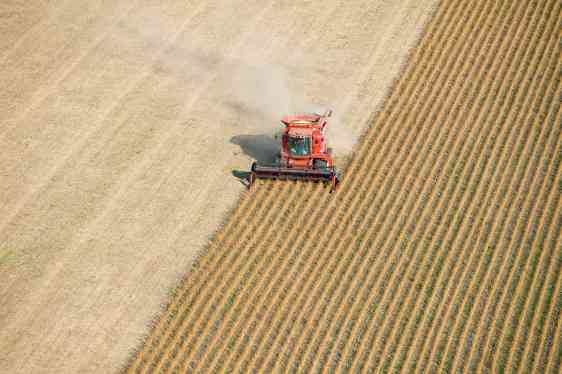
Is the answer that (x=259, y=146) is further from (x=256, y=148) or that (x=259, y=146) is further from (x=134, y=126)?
(x=134, y=126)

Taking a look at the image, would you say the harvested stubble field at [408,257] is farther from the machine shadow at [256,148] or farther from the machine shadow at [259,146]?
the machine shadow at [259,146]

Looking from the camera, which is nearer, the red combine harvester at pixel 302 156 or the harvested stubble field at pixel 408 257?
the harvested stubble field at pixel 408 257

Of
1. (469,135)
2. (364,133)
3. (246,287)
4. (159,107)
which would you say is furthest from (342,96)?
(246,287)

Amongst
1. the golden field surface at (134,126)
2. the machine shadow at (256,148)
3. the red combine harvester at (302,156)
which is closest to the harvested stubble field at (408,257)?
the red combine harvester at (302,156)

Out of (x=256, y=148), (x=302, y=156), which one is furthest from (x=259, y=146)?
(x=302, y=156)

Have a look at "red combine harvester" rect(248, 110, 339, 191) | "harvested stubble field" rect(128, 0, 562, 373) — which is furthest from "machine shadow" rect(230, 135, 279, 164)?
"harvested stubble field" rect(128, 0, 562, 373)

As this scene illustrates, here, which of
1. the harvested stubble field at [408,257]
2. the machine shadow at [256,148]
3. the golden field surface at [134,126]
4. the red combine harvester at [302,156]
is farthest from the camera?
the machine shadow at [256,148]
